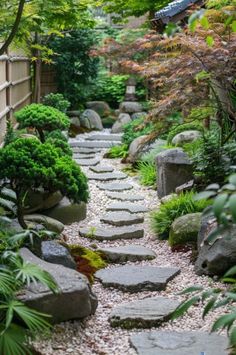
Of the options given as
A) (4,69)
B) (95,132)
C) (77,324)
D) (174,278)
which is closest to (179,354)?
(77,324)

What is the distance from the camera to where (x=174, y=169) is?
325 inches

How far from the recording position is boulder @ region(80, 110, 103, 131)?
16672 millimetres

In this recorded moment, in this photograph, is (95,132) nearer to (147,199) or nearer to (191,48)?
(147,199)

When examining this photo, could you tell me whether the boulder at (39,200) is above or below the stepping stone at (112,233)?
above

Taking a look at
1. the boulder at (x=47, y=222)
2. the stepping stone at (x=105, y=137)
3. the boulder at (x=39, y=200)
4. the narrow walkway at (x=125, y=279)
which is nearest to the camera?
the narrow walkway at (x=125, y=279)

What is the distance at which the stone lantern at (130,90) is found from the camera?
1808 centimetres

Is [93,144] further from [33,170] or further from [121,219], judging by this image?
[33,170]

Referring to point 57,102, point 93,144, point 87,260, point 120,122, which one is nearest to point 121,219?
point 87,260

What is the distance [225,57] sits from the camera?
6605 millimetres

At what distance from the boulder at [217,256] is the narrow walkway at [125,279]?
0.11 m

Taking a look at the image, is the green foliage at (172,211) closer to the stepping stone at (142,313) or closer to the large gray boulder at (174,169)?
the large gray boulder at (174,169)

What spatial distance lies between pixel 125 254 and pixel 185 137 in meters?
4.04

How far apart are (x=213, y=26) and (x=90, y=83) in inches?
416

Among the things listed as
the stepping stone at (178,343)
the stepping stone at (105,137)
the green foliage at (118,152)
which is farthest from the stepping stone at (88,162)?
the stepping stone at (178,343)
